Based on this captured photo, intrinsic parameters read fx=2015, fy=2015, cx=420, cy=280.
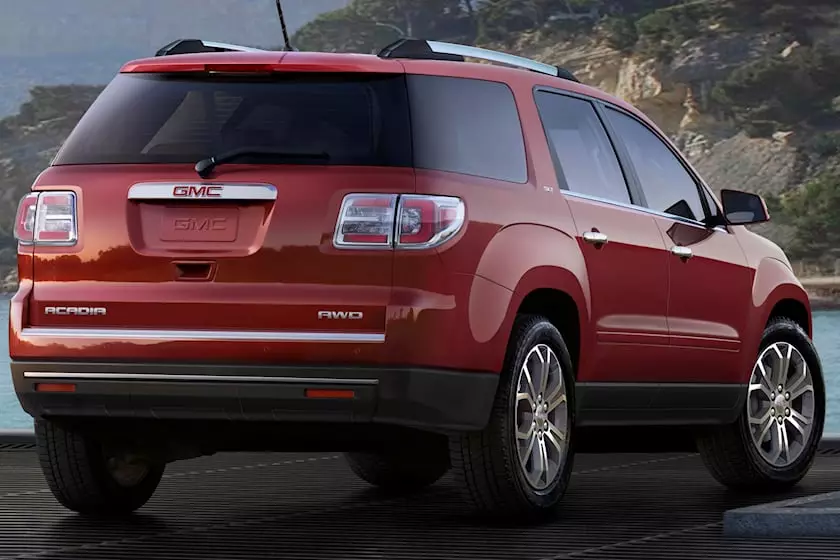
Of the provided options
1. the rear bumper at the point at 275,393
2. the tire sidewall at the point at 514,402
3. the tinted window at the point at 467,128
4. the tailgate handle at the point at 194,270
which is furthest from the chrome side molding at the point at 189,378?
the tinted window at the point at 467,128

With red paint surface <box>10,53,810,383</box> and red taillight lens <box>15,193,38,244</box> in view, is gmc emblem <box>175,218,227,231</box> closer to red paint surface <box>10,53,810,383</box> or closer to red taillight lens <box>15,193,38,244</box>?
red paint surface <box>10,53,810,383</box>

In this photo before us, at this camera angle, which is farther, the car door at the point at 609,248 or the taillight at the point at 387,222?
the car door at the point at 609,248

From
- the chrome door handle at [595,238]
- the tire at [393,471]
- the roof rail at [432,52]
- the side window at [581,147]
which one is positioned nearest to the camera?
the roof rail at [432,52]

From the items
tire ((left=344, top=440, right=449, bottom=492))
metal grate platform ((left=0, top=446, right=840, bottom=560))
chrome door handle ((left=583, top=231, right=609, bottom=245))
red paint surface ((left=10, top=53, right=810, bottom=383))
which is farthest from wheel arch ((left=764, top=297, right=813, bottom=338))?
red paint surface ((left=10, top=53, right=810, bottom=383))

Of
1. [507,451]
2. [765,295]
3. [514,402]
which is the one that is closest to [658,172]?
[765,295]

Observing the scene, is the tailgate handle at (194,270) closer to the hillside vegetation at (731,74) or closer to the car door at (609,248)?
the car door at (609,248)

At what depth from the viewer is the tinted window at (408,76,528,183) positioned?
6.71 metres

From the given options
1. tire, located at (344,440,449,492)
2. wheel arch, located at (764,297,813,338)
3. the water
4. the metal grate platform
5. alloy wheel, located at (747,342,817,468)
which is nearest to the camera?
the metal grate platform

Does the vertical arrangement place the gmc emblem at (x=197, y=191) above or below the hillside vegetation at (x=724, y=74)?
above

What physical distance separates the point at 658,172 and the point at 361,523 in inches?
83.8

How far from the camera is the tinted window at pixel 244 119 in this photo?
21.9ft

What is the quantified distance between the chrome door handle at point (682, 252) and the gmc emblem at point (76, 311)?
261 cm

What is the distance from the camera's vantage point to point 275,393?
6.46 metres

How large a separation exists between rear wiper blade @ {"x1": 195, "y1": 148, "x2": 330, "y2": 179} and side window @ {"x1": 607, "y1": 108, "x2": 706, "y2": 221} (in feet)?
6.23
